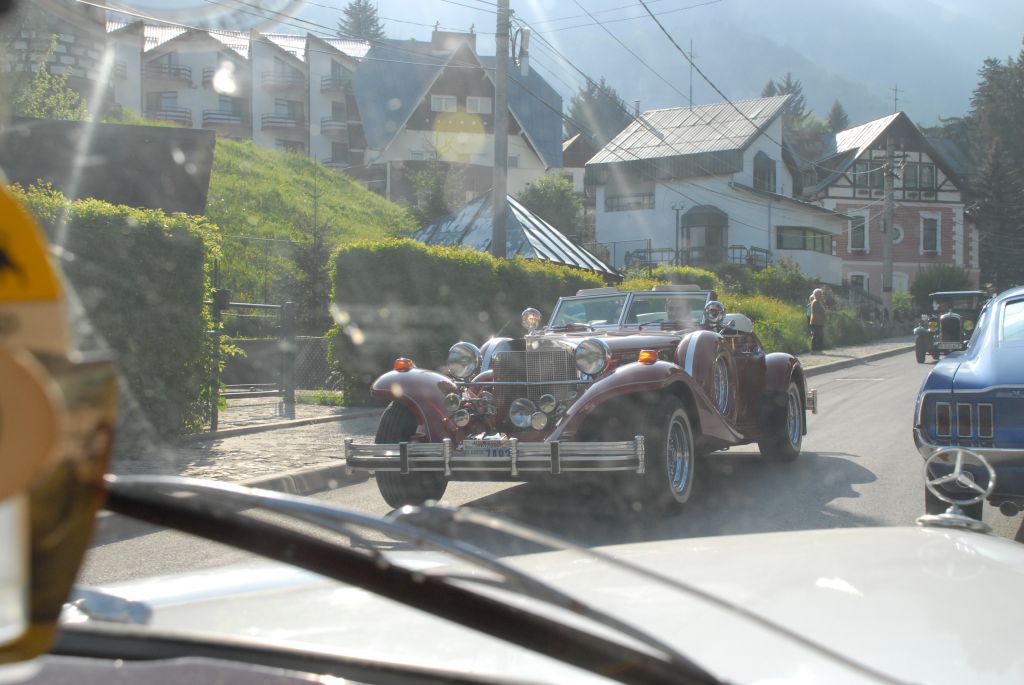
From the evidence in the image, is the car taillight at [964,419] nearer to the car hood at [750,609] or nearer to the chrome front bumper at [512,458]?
the chrome front bumper at [512,458]

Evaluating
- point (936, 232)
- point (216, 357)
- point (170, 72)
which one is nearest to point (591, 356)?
point (216, 357)

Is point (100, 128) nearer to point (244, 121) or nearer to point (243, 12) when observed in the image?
point (243, 12)

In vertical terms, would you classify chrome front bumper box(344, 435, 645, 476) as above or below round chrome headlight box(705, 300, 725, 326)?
below

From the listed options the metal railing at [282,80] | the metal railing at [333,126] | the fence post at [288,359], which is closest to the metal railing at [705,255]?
the metal railing at [333,126]

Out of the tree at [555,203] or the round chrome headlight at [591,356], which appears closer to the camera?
the round chrome headlight at [591,356]

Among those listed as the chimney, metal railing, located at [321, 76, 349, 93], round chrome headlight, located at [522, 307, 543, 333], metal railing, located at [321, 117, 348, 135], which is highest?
the chimney

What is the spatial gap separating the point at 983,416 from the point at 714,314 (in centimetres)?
300

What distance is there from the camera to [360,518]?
1.20m

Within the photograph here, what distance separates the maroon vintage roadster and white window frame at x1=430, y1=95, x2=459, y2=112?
43778 millimetres

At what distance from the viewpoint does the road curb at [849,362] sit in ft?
64.5

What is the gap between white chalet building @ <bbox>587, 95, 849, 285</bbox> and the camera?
46.6 meters

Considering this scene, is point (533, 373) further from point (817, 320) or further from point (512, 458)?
point (817, 320)

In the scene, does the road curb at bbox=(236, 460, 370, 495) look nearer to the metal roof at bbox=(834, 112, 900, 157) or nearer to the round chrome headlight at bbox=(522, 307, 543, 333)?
the round chrome headlight at bbox=(522, 307, 543, 333)

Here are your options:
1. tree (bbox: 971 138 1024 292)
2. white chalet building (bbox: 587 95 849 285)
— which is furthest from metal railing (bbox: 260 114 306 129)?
tree (bbox: 971 138 1024 292)
